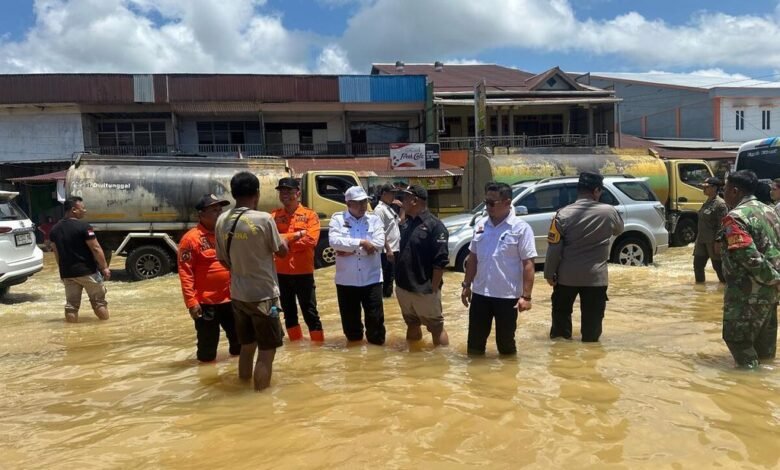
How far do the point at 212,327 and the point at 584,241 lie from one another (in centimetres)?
319

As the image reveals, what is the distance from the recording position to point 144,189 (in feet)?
36.4

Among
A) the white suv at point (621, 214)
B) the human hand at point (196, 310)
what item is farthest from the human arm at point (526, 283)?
the white suv at point (621, 214)

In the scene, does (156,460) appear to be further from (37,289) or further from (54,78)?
(54,78)

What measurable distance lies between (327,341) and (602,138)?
25823mm

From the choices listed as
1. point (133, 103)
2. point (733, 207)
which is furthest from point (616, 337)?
point (133, 103)

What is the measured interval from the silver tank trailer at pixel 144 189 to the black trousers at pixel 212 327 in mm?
6829

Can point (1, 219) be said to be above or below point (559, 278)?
Answer: above

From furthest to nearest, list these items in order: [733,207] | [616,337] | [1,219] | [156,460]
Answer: [1,219]
[616,337]
[733,207]
[156,460]

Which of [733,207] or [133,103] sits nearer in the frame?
[733,207]

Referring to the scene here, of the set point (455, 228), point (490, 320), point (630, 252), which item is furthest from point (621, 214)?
point (490, 320)

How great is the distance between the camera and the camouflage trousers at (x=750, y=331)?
4.05 meters

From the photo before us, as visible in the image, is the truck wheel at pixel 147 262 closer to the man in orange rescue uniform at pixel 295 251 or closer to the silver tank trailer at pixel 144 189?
the silver tank trailer at pixel 144 189

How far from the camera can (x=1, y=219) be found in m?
8.65

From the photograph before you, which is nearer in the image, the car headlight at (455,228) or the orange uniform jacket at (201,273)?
the orange uniform jacket at (201,273)
